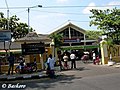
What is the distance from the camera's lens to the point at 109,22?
2856 centimetres

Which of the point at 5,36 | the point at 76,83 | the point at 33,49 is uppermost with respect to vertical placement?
the point at 5,36

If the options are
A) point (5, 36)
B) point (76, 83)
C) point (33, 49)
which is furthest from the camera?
point (33, 49)

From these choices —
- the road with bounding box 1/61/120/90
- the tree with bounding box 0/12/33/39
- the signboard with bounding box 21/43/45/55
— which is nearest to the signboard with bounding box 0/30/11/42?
the signboard with bounding box 21/43/45/55

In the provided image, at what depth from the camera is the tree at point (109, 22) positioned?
28656mm

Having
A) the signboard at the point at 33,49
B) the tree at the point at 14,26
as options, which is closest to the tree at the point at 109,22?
the signboard at the point at 33,49

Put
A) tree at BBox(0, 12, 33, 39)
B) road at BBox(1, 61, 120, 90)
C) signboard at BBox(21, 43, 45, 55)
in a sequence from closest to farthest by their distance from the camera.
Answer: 1. road at BBox(1, 61, 120, 90)
2. signboard at BBox(21, 43, 45, 55)
3. tree at BBox(0, 12, 33, 39)

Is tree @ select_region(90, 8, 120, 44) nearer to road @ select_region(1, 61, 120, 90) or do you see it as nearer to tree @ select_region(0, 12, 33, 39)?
road @ select_region(1, 61, 120, 90)

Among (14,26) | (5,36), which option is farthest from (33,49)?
(14,26)

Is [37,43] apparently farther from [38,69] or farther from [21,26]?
[21,26]

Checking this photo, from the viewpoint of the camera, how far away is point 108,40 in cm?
2877

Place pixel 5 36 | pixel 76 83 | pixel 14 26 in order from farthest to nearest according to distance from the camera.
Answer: pixel 14 26
pixel 5 36
pixel 76 83

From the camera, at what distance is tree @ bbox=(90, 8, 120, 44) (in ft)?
94.0

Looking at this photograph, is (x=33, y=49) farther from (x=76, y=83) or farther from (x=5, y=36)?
(x=76, y=83)

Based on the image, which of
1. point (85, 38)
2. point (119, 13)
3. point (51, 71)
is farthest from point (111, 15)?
point (85, 38)
